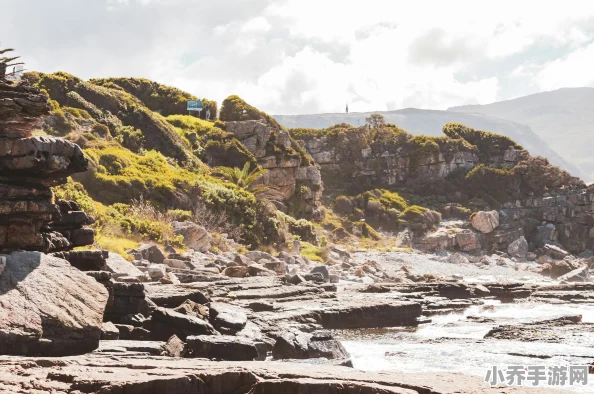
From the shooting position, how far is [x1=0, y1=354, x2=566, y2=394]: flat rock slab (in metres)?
4.79

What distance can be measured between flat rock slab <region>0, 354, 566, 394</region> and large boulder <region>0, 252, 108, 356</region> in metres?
0.71

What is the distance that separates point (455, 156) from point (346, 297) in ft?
166

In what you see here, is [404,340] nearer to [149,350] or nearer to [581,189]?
[149,350]

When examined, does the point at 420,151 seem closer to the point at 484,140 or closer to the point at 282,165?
the point at 484,140

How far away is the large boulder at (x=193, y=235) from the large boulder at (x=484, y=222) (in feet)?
112

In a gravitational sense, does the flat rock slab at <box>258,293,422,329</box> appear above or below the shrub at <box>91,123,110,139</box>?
below

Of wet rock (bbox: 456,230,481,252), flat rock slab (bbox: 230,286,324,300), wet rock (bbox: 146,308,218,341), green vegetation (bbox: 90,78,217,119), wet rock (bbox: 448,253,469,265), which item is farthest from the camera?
wet rock (bbox: 456,230,481,252)

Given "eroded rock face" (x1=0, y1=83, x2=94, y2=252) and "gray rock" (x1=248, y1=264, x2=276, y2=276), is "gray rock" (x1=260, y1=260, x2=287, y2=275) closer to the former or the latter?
"gray rock" (x1=248, y1=264, x2=276, y2=276)

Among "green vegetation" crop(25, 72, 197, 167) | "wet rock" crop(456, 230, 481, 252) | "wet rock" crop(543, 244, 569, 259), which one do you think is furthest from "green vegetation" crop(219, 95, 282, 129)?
"wet rock" crop(543, 244, 569, 259)

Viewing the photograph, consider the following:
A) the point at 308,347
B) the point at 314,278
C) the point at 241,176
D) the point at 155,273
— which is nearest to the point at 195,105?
the point at 241,176

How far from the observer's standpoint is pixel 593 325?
12.9m

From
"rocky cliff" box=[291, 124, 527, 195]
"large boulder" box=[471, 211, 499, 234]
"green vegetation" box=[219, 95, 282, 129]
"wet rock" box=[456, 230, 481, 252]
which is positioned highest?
"green vegetation" box=[219, 95, 282, 129]

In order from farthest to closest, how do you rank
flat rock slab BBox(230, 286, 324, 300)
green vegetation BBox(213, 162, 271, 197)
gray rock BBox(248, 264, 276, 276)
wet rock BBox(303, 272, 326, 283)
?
green vegetation BBox(213, 162, 271, 197) → gray rock BBox(248, 264, 276, 276) → wet rock BBox(303, 272, 326, 283) → flat rock slab BBox(230, 286, 324, 300)

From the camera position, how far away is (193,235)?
79.3 feet
